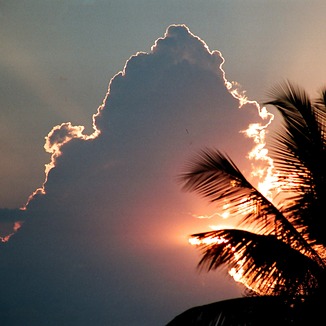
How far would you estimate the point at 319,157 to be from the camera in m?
15.5

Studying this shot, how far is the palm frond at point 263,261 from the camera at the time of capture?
14.9 m

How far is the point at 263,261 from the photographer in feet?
49.5

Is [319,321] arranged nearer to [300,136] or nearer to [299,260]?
[299,260]

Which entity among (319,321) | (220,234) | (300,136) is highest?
(300,136)

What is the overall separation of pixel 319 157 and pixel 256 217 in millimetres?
1783

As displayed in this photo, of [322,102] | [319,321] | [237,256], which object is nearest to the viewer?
[319,321]

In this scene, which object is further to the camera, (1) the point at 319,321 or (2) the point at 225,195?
(2) the point at 225,195

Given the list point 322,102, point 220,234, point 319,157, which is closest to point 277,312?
point 220,234

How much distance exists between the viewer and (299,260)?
14.8 m

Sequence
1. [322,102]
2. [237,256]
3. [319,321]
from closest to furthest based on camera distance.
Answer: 1. [319,321]
2. [237,256]
3. [322,102]

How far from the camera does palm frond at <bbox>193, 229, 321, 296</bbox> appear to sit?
1488cm

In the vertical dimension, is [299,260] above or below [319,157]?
below

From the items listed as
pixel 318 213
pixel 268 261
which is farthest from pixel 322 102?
pixel 268 261

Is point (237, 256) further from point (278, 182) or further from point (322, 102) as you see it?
point (322, 102)
